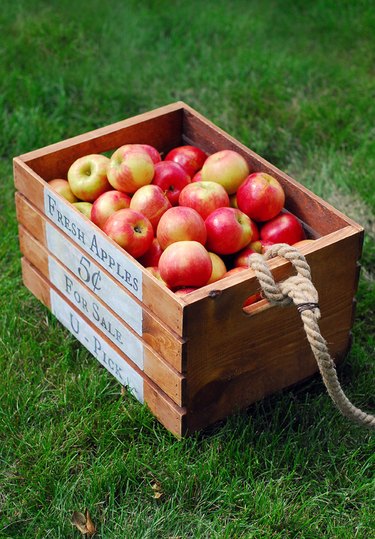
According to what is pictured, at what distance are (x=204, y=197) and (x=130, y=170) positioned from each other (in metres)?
0.25

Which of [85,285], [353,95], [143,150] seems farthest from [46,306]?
[353,95]

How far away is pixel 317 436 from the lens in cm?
271

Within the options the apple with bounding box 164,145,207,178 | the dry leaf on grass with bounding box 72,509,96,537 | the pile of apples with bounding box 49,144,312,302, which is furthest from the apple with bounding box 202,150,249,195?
the dry leaf on grass with bounding box 72,509,96,537

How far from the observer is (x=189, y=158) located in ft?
10.3

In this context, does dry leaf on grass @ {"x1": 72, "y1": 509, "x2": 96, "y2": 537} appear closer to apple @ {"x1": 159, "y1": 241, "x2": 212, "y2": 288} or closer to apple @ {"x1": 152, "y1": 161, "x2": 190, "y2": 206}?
apple @ {"x1": 159, "y1": 241, "x2": 212, "y2": 288}

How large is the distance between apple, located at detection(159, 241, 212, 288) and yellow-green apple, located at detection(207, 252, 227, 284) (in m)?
0.09

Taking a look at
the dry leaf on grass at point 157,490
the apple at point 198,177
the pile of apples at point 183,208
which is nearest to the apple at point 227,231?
the pile of apples at point 183,208

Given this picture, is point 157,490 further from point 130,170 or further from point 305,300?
point 130,170

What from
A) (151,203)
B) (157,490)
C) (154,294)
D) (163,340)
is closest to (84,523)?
(157,490)

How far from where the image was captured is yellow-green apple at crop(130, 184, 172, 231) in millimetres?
2854

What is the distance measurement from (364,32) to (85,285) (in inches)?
105

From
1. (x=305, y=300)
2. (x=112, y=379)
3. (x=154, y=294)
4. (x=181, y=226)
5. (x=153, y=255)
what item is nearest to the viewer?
(x=305, y=300)

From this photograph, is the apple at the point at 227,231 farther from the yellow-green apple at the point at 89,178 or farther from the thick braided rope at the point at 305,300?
the yellow-green apple at the point at 89,178

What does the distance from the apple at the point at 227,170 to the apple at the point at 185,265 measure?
427 mm
